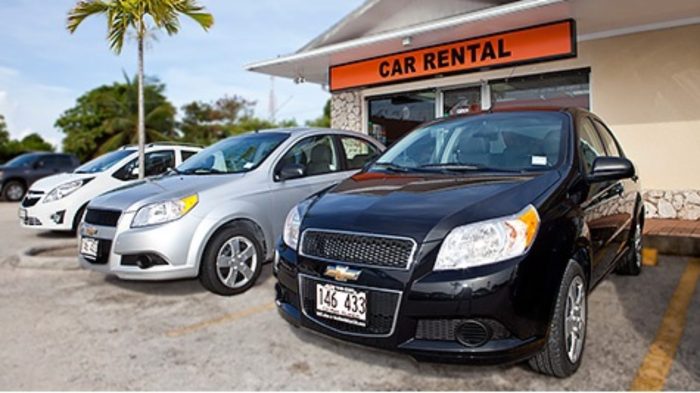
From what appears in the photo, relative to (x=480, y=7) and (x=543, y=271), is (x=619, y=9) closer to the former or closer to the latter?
(x=480, y=7)

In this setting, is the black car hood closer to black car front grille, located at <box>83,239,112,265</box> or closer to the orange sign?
black car front grille, located at <box>83,239,112,265</box>

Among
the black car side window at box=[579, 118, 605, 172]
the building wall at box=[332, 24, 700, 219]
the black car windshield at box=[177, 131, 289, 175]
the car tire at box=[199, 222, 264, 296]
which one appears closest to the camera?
the black car side window at box=[579, 118, 605, 172]

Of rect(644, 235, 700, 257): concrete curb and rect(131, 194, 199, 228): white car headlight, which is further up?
rect(131, 194, 199, 228): white car headlight

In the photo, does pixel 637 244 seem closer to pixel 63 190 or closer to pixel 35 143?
Result: pixel 63 190

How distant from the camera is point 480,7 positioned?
26.7ft

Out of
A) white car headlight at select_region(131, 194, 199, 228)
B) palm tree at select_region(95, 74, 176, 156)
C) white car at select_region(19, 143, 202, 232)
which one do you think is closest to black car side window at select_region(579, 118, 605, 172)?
white car headlight at select_region(131, 194, 199, 228)

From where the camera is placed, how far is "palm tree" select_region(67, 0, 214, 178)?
6375 mm

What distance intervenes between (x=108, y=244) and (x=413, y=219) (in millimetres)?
3007

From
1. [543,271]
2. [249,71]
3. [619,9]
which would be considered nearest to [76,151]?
[249,71]

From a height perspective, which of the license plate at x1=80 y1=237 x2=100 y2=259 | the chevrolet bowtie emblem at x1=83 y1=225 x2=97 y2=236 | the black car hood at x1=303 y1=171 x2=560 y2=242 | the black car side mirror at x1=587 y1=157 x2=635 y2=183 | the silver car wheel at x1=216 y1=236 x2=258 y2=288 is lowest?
the silver car wheel at x1=216 y1=236 x2=258 y2=288

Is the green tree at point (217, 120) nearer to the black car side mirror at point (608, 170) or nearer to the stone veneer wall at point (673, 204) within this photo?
the stone veneer wall at point (673, 204)

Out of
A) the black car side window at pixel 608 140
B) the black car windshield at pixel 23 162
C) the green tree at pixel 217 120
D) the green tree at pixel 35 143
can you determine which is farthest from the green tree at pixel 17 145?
the black car side window at pixel 608 140

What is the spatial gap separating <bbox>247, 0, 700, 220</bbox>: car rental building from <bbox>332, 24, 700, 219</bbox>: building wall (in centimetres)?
1

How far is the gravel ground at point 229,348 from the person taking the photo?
2742mm
